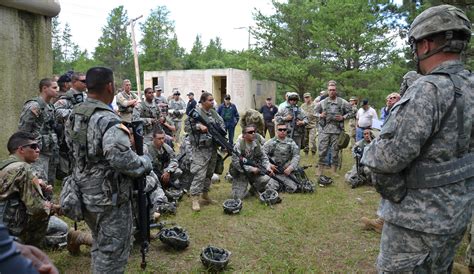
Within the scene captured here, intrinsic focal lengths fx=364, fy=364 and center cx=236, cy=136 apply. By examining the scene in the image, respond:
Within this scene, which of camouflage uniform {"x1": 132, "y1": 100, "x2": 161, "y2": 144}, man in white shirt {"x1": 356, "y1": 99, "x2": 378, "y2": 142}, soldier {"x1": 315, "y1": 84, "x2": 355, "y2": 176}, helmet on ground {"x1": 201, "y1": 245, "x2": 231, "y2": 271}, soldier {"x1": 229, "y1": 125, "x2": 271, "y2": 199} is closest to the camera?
helmet on ground {"x1": 201, "y1": 245, "x2": 231, "y2": 271}

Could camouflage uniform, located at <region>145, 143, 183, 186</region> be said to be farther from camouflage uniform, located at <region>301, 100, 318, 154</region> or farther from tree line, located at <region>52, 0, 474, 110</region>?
tree line, located at <region>52, 0, 474, 110</region>

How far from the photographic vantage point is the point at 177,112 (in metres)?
11.3

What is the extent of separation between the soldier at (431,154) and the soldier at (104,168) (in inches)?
67.9

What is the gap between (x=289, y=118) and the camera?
8.40 metres

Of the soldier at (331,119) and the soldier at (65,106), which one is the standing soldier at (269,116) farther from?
the soldier at (65,106)

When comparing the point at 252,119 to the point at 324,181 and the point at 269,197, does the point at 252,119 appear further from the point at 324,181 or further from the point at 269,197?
the point at 269,197

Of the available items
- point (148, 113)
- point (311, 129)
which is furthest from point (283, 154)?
point (311, 129)

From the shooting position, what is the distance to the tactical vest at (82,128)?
272cm

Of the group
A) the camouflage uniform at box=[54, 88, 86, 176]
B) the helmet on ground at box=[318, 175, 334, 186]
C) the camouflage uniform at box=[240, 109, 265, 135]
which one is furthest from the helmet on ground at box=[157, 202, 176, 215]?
the camouflage uniform at box=[240, 109, 265, 135]

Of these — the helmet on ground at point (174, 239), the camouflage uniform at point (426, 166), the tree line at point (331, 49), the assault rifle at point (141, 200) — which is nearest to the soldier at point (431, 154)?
the camouflage uniform at point (426, 166)

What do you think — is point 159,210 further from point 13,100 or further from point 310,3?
point 310,3

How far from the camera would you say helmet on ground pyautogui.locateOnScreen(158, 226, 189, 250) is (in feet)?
14.0

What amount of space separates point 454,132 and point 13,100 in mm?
4962

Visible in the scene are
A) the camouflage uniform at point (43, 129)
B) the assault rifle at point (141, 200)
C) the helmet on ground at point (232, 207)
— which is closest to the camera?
the assault rifle at point (141, 200)
